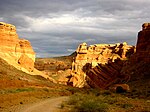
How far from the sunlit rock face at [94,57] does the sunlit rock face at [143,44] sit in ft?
48.9

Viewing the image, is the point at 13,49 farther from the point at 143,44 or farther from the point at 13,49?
the point at 143,44

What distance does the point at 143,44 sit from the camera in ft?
304

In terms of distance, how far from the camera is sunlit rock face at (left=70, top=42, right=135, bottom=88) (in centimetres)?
11019

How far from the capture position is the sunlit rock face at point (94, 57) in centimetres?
11019

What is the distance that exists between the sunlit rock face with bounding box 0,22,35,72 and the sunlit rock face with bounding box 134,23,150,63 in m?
31.5

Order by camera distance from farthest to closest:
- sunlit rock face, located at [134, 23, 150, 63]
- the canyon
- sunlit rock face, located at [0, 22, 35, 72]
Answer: sunlit rock face, located at [0, 22, 35, 72], the canyon, sunlit rock face, located at [134, 23, 150, 63]

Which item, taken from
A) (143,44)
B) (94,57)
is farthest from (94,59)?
(143,44)

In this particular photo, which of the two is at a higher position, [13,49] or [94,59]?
[13,49]

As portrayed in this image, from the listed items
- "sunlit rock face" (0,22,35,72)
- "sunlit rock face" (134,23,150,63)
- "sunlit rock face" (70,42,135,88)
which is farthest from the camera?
"sunlit rock face" (70,42,135,88)

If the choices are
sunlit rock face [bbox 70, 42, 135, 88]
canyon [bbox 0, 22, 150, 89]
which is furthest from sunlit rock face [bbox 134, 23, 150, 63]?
sunlit rock face [bbox 70, 42, 135, 88]

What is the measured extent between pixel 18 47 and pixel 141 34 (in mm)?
36341

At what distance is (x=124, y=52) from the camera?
373ft

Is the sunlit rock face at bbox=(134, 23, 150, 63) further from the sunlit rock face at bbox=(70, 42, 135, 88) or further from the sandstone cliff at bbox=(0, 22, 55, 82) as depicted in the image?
the sandstone cliff at bbox=(0, 22, 55, 82)

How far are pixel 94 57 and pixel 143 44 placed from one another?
105ft
